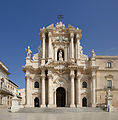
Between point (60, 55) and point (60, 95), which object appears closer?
point (60, 95)

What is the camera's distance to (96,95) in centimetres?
3600

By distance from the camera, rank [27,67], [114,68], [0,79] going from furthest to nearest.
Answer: [0,79], [114,68], [27,67]

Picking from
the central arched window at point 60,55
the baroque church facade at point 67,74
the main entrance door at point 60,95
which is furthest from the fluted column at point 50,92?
the central arched window at point 60,55

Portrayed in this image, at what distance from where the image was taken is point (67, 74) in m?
36.4

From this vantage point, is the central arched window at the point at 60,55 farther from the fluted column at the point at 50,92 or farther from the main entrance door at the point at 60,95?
the main entrance door at the point at 60,95

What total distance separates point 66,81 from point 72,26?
443 inches

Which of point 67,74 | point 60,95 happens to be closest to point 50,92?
point 60,95

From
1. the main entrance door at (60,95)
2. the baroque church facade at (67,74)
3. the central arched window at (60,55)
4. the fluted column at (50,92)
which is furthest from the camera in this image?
the central arched window at (60,55)

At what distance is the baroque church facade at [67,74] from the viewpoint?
34875 mm

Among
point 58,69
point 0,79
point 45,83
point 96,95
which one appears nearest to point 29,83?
point 45,83

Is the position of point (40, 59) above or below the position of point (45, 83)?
above

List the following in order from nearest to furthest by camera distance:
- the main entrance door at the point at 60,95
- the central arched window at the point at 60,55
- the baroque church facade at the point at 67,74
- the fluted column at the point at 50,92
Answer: the fluted column at the point at 50,92 < the baroque church facade at the point at 67,74 < the main entrance door at the point at 60,95 < the central arched window at the point at 60,55

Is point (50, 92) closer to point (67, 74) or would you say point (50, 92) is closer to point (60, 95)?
point (60, 95)

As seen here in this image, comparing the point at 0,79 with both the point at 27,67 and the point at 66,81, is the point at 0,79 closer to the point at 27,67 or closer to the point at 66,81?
the point at 27,67
